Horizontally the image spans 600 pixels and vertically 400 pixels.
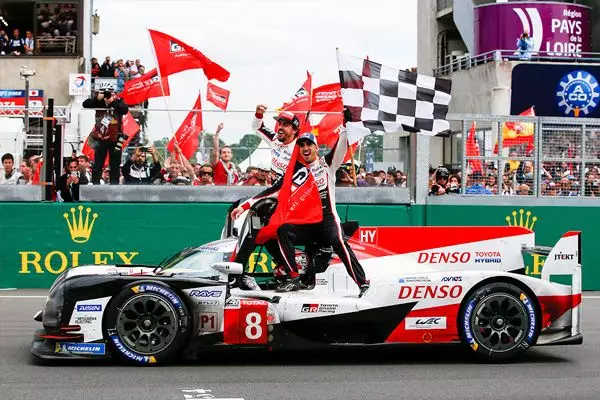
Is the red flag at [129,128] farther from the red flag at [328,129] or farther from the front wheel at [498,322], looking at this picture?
the front wheel at [498,322]

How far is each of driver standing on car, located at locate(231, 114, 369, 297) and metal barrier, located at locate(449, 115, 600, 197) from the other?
670cm

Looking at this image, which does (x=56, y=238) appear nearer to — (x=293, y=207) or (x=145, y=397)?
(x=293, y=207)

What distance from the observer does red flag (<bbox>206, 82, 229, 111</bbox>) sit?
1936 cm

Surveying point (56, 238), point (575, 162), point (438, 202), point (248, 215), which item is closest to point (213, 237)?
point (56, 238)

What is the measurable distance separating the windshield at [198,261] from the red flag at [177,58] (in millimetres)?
9350

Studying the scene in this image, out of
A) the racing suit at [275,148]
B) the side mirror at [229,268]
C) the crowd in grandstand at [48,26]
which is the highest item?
the crowd in grandstand at [48,26]

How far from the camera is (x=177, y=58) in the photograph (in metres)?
19.0

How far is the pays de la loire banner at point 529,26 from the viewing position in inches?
1469

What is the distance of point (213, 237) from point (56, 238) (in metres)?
2.14

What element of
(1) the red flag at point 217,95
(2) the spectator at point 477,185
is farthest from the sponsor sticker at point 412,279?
(1) the red flag at point 217,95

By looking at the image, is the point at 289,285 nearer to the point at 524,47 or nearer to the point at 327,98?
the point at 327,98

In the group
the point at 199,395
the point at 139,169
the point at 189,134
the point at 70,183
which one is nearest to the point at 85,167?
the point at 70,183

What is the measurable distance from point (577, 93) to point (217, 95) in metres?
18.1

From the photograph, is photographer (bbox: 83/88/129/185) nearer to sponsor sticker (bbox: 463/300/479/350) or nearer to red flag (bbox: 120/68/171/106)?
red flag (bbox: 120/68/171/106)
